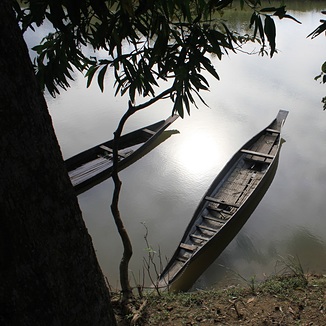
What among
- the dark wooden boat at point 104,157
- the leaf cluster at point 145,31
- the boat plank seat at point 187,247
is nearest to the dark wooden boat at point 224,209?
the boat plank seat at point 187,247

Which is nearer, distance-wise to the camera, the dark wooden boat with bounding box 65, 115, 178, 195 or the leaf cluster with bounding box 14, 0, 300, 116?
the leaf cluster with bounding box 14, 0, 300, 116

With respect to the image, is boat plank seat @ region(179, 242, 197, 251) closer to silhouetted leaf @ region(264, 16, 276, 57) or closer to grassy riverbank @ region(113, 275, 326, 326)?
grassy riverbank @ region(113, 275, 326, 326)

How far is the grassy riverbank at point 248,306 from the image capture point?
2.41 m

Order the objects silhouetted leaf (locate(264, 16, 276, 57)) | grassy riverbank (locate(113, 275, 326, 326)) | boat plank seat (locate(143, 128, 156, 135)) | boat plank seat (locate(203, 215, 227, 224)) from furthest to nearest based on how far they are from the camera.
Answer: boat plank seat (locate(143, 128, 156, 135)), boat plank seat (locate(203, 215, 227, 224)), grassy riverbank (locate(113, 275, 326, 326)), silhouetted leaf (locate(264, 16, 276, 57))

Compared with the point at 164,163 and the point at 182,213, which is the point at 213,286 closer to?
the point at 182,213

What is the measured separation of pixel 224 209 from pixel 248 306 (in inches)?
96.6

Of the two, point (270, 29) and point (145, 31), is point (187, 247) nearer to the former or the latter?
point (145, 31)

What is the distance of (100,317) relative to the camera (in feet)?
3.41

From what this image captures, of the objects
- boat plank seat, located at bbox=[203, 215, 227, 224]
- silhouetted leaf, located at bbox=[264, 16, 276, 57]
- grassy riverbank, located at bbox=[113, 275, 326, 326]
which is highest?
silhouetted leaf, located at bbox=[264, 16, 276, 57]

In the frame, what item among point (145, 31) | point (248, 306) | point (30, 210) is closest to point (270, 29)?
point (145, 31)

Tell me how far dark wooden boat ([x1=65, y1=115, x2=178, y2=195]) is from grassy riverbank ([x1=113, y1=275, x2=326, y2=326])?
3.42 m

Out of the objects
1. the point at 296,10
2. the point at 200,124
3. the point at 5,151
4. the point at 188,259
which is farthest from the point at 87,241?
the point at 296,10

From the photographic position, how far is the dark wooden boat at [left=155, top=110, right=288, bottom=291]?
4.11 metres

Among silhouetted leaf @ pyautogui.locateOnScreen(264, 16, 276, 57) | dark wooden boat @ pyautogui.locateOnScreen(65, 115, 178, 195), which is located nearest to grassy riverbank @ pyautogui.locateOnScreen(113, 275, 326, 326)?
silhouetted leaf @ pyautogui.locateOnScreen(264, 16, 276, 57)
